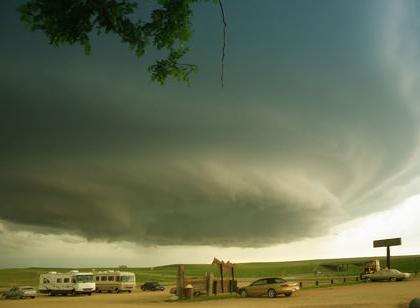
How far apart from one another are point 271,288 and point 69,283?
25.8 metres

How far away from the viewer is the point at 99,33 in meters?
8.69

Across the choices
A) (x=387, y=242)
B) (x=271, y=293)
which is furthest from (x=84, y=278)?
(x=387, y=242)

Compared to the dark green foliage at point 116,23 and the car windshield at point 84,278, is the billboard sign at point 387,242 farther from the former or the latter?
the dark green foliage at point 116,23

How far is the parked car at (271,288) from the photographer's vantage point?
3600 cm

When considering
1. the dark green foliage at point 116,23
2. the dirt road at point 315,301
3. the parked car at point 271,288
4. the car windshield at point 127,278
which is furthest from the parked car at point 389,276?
the dark green foliage at point 116,23

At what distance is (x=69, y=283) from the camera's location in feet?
170

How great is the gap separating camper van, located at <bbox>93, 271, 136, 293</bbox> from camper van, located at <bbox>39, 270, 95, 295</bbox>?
13.3 feet

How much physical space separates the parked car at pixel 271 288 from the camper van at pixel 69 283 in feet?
70.5

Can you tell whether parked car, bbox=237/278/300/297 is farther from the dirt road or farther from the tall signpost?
the tall signpost

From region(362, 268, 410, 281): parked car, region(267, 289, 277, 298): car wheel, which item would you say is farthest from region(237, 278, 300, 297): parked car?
region(362, 268, 410, 281): parked car

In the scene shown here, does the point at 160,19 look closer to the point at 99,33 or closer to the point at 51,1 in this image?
the point at 99,33

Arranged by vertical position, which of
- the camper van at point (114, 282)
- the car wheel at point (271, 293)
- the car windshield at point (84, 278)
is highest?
the car wheel at point (271, 293)

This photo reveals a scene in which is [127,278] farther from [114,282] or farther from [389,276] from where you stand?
[389,276]

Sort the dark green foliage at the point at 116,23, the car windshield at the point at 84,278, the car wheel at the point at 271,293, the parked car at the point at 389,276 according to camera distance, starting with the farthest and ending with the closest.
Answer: the car windshield at the point at 84,278, the parked car at the point at 389,276, the car wheel at the point at 271,293, the dark green foliage at the point at 116,23
